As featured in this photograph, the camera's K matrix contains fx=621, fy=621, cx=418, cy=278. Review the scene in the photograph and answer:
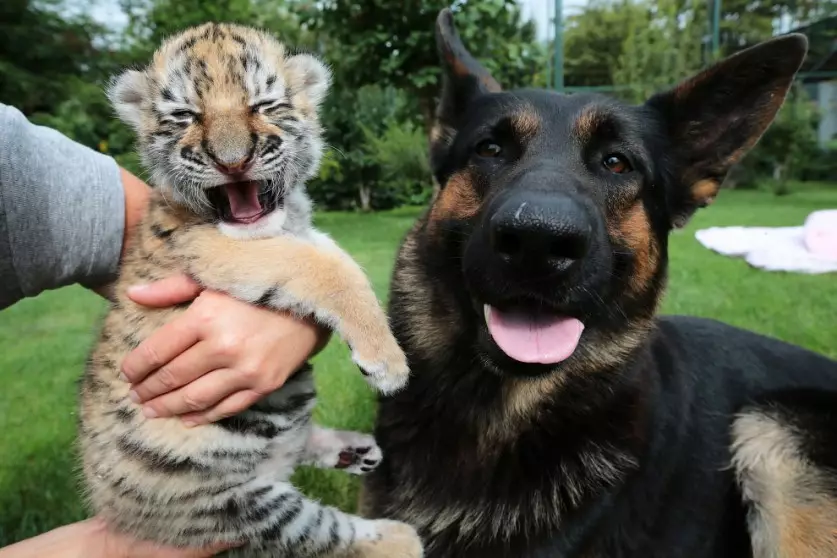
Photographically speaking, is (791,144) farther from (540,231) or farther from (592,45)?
(540,231)

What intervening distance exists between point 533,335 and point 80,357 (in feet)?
7.70

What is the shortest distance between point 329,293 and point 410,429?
2.40 ft

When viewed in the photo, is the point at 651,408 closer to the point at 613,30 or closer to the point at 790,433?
the point at 790,433

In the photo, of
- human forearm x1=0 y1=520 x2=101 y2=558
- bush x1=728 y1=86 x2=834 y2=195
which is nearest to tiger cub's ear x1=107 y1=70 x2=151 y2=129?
human forearm x1=0 y1=520 x2=101 y2=558

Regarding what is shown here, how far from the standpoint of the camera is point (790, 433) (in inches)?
93.9

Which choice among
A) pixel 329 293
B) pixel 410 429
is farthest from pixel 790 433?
pixel 329 293

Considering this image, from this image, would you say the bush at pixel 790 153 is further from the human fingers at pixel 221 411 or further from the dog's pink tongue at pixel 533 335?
the human fingers at pixel 221 411

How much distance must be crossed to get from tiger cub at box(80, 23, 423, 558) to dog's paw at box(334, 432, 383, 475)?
37cm

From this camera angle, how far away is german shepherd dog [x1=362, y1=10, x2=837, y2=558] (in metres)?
Answer: 1.89

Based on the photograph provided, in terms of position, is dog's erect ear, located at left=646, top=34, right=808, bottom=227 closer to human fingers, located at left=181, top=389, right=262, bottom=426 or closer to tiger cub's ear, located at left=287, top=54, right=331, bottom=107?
tiger cub's ear, located at left=287, top=54, right=331, bottom=107

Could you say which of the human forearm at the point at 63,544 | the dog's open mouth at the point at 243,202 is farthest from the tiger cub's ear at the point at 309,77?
the human forearm at the point at 63,544

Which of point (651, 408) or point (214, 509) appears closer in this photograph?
point (214, 509)

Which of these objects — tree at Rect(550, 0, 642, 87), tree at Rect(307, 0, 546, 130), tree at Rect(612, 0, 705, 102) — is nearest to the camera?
tree at Rect(307, 0, 546, 130)

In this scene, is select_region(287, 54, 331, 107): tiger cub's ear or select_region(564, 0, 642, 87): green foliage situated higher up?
select_region(564, 0, 642, 87): green foliage
